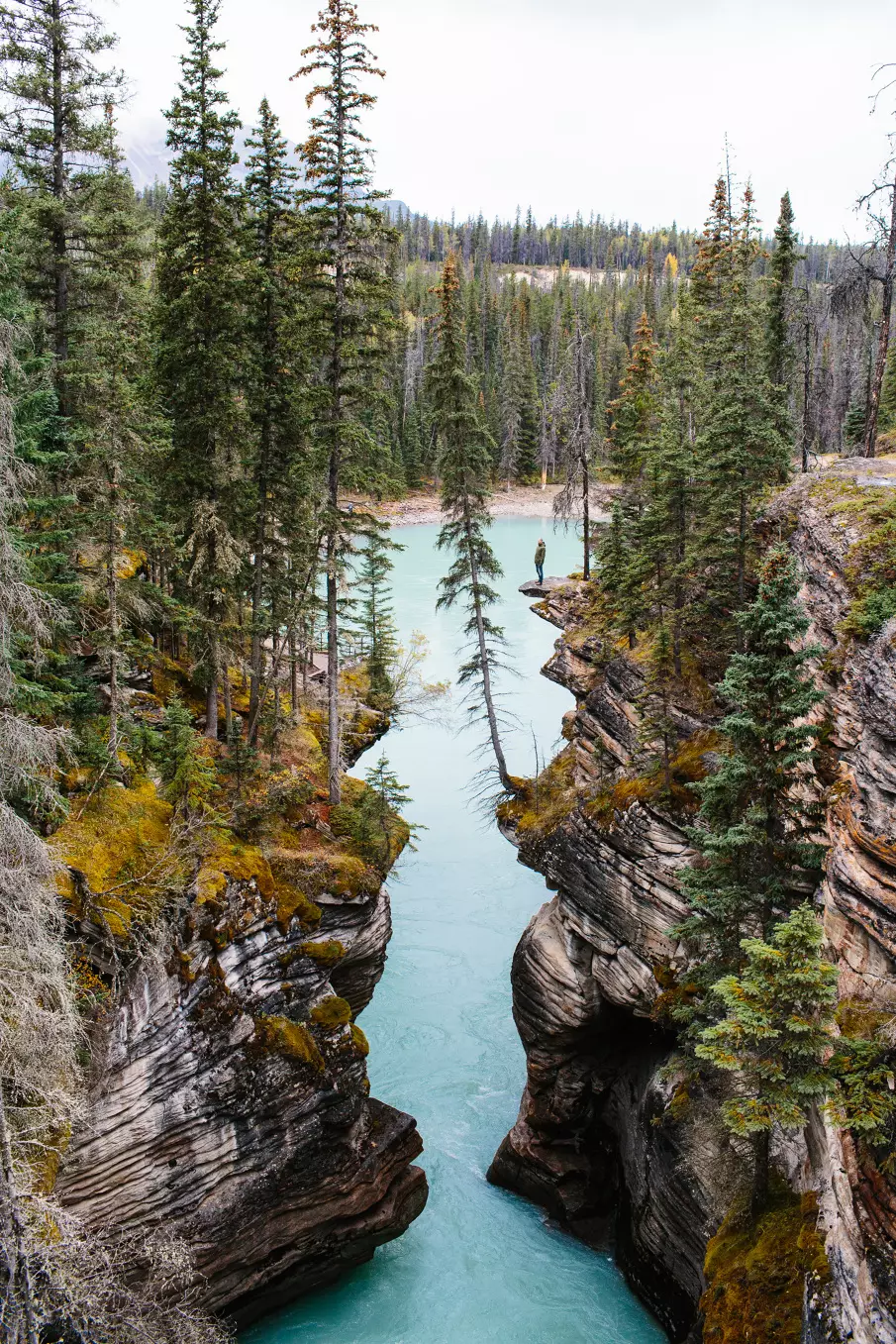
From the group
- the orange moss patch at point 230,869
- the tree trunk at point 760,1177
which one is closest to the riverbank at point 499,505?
the orange moss patch at point 230,869

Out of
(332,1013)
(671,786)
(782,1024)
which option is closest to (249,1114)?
(332,1013)

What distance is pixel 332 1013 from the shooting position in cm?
1678

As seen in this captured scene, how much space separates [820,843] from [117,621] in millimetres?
12767

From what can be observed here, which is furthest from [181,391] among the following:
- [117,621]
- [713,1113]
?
[713,1113]

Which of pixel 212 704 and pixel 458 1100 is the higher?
pixel 212 704

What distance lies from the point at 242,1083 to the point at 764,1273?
8565 millimetres

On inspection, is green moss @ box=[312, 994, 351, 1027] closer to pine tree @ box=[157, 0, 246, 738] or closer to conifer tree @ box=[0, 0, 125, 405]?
pine tree @ box=[157, 0, 246, 738]

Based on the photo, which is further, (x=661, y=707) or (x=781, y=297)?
(x=781, y=297)

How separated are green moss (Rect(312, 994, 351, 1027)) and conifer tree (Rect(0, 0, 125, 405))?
42.6 ft

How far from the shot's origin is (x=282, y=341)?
66.0ft

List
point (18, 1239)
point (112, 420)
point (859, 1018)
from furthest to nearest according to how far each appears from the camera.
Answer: point (112, 420) → point (859, 1018) → point (18, 1239)

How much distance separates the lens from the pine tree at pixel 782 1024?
32.5ft

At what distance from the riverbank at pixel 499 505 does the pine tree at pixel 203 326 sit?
195 feet

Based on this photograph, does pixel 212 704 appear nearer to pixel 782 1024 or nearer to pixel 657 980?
pixel 657 980
